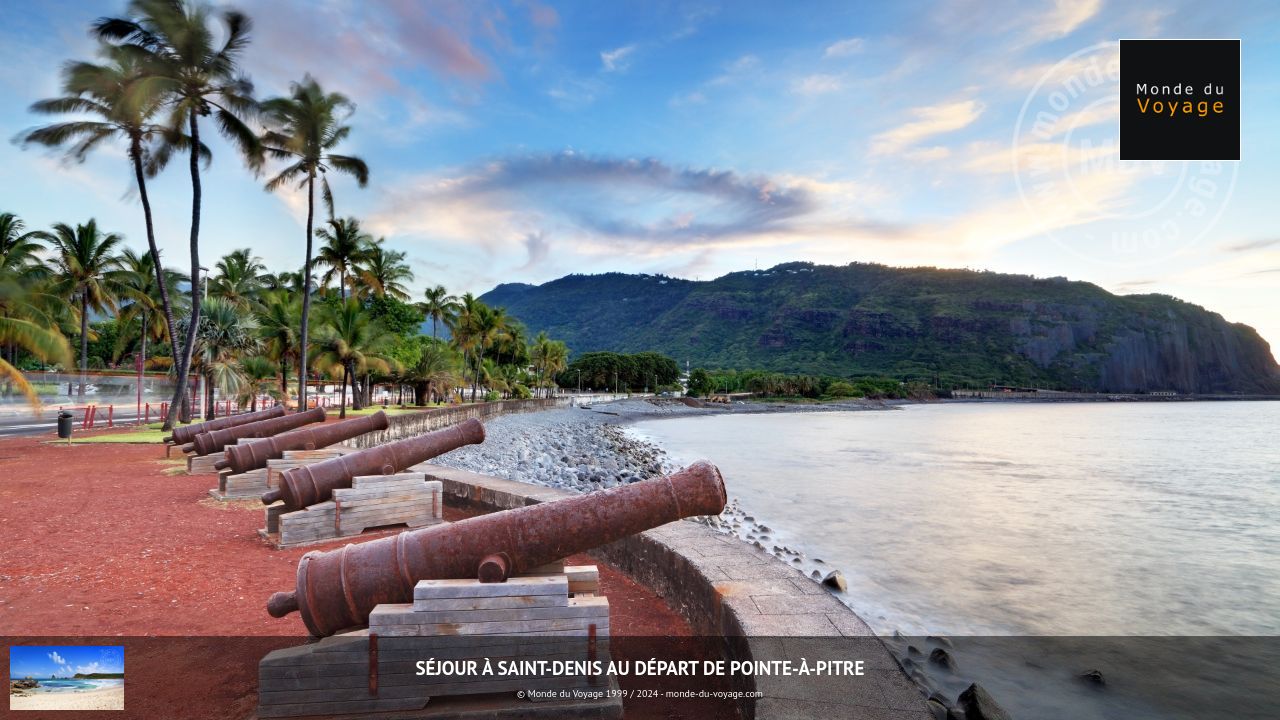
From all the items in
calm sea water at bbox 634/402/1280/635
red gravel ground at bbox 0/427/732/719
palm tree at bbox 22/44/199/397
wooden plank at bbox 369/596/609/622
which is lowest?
calm sea water at bbox 634/402/1280/635

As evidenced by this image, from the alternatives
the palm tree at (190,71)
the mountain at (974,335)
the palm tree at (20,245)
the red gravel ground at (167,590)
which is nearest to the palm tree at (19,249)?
the palm tree at (20,245)

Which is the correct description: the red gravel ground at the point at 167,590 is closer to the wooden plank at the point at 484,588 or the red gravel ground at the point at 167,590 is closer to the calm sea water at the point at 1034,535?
the wooden plank at the point at 484,588

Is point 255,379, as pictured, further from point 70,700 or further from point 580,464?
point 70,700

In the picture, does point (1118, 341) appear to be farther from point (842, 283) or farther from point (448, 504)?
point (448, 504)

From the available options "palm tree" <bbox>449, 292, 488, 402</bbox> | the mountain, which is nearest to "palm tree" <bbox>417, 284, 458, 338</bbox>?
"palm tree" <bbox>449, 292, 488, 402</bbox>

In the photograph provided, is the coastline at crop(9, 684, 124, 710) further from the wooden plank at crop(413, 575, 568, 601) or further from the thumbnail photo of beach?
the wooden plank at crop(413, 575, 568, 601)

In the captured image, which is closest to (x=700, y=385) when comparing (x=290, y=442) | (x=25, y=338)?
(x=25, y=338)

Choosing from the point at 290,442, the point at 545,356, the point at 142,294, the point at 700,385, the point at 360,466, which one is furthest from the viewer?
the point at 700,385
